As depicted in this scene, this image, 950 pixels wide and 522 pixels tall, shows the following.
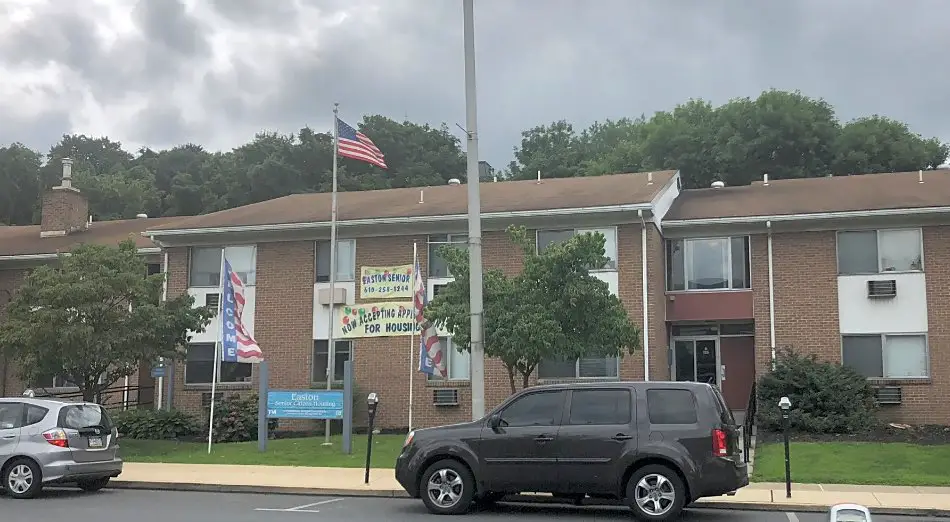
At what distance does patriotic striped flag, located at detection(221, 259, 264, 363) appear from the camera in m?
19.9

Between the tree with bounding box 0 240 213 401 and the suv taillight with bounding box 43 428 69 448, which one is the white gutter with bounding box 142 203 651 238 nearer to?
the tree with bounding box 0 240 213 401

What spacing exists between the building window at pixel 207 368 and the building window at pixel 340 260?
3.44 meters

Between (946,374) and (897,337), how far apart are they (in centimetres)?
141

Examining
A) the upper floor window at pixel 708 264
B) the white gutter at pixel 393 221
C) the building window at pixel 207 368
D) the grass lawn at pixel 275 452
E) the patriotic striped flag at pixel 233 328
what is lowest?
the grass lawn at pixel 275 452

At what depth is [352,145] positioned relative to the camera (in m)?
22.9

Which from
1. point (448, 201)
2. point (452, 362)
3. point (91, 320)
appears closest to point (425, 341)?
point (452, 362)

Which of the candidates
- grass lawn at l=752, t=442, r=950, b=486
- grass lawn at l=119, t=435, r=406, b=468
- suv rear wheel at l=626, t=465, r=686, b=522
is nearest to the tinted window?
suv rear wheel at l=626, t=465, r=686, b=522

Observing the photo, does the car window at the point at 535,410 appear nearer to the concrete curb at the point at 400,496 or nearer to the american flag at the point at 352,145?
the concrete curb at the point at 400,496

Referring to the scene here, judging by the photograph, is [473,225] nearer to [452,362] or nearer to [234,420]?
[452,362]

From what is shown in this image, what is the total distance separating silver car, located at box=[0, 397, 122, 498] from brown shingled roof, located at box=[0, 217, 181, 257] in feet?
50.4

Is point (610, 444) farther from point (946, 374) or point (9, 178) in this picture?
point (9, 178)

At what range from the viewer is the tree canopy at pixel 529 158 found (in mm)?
46281

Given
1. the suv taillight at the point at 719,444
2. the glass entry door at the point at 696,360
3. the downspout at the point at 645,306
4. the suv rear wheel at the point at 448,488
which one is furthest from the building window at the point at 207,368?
the suv taillight at the point at 719,444

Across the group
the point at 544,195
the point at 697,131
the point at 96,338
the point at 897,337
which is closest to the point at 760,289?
the point at 897,337
